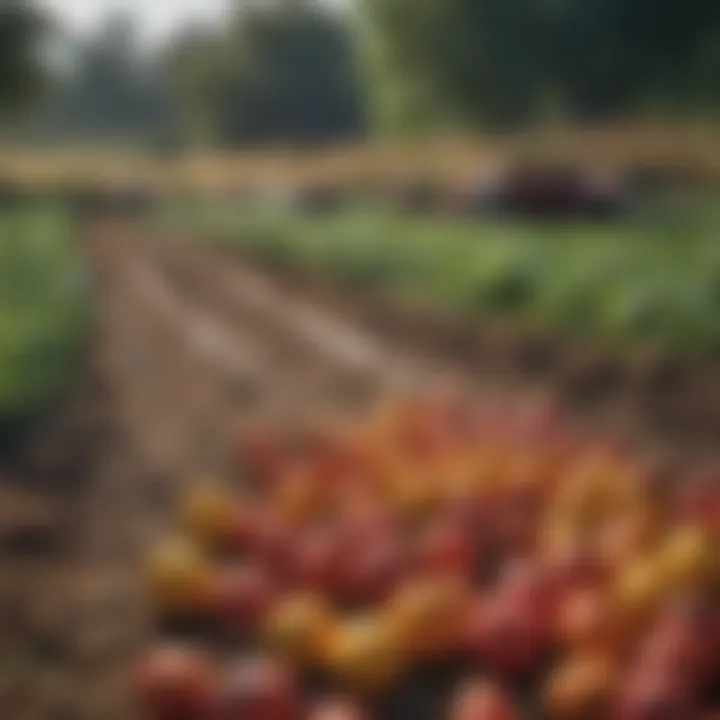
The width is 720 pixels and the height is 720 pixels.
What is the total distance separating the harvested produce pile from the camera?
974 mm

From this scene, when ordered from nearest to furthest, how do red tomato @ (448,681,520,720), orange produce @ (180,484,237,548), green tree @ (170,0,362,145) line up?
red tomato @ (448,681,520,720) → orange produce @ (180,484,237,548) → green tree @ (170,0,362,145)

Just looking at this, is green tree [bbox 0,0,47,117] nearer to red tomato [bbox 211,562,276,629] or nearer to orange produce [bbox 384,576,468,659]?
red tomato [bbox 211,562,276,629]

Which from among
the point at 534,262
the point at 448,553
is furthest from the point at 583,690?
the point at 534,262

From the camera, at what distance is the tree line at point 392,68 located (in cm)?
137

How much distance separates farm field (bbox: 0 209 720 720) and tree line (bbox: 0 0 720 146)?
12 cm

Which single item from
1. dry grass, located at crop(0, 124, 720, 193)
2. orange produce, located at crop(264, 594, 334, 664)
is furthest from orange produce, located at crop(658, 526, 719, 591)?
dry grass, located at crop(0, 124, 720, 193)

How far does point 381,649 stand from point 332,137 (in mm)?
581

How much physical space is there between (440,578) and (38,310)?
2.33 ft

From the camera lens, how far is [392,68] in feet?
4.56

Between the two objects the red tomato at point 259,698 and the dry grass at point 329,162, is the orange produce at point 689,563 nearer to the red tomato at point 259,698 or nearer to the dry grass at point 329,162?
the red tomato at point 259,698

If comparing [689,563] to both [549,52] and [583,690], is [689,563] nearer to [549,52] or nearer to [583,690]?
[583,690]

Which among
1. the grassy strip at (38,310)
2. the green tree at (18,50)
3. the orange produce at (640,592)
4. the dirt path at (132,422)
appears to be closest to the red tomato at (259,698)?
the dirt path at (132,422)

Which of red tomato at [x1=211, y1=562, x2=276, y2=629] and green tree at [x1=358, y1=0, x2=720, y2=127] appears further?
green tree at [x1=358, y1=0, x2=720, y2=127]

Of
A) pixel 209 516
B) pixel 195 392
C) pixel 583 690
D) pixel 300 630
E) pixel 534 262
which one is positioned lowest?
pixel 583 690
